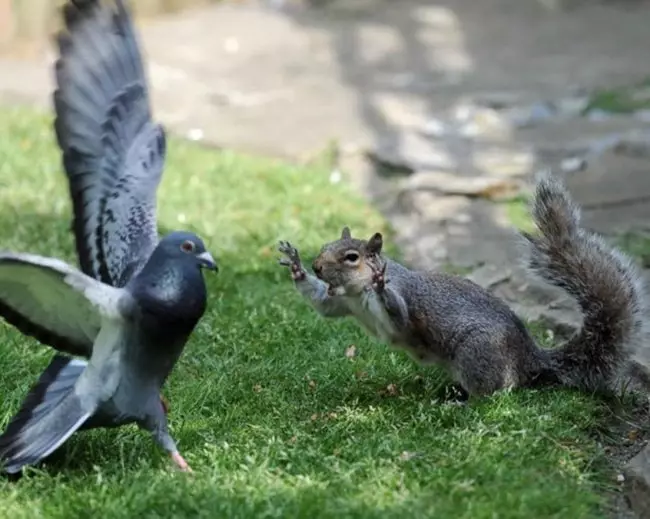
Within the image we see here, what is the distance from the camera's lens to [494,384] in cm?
451

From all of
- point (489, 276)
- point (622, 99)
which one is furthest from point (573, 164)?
point (489, 276)

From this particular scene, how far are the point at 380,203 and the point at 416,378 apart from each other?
3.23m

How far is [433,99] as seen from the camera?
35.7 ft

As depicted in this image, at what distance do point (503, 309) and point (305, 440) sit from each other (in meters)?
1.01

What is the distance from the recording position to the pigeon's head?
373 centimetres

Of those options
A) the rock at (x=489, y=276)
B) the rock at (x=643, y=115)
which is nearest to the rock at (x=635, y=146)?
the rock at (x=643, y=115)

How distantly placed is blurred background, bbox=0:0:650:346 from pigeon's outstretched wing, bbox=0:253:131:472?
2.59 m

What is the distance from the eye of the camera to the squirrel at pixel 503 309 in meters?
4.48

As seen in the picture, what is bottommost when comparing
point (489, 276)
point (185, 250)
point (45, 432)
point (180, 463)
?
point (489, 276)

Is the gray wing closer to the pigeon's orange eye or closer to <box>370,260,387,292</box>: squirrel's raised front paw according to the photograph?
the pigeon's orange eye

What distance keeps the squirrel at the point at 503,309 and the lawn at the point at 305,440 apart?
125 mm

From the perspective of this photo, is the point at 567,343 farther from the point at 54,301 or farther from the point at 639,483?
the point at 54,301

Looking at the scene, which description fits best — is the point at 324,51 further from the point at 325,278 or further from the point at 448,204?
the point at 325,278

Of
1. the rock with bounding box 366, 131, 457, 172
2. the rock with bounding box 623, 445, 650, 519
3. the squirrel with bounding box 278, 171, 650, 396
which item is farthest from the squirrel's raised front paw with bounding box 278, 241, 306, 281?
the rock with bounding box 366, 131, 457, 172
